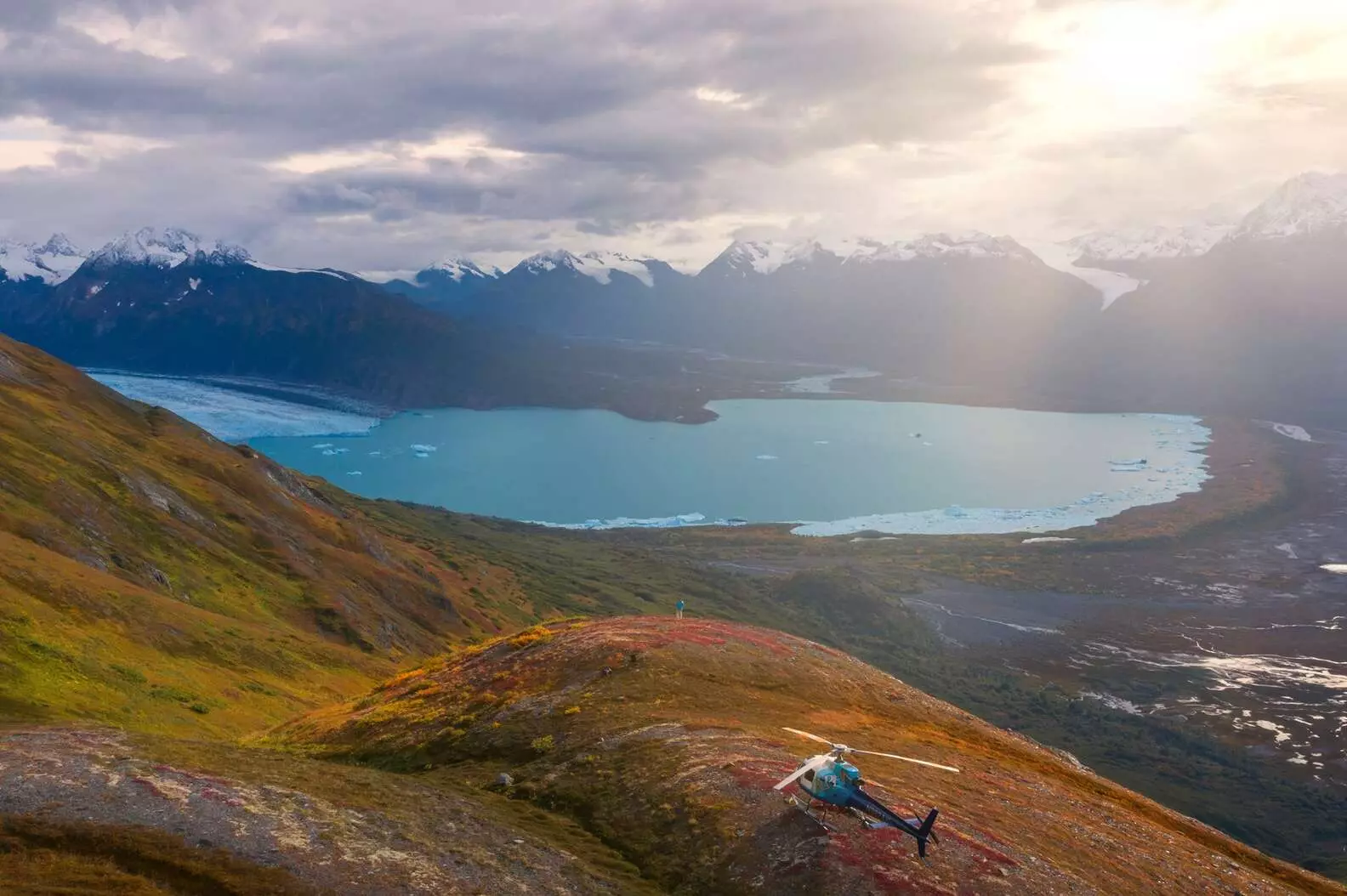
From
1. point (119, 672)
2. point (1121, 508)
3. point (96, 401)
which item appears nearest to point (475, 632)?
point (96, 401)

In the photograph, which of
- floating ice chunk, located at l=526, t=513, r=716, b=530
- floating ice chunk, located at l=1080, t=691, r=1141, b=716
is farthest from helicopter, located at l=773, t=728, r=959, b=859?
floating ice chunk, located at l=526, t=513, r=716, b=530

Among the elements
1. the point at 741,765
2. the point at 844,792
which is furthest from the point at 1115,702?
the point at 844,792

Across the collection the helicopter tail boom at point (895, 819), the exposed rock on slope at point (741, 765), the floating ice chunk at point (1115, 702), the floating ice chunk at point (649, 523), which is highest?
the helicopter tail boom at point (895, 819)

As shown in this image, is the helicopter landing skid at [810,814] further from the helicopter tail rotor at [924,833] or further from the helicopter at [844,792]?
the helicopter tail rotor at [924,833]

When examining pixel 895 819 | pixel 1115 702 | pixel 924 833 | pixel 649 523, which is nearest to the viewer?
pixel 924 833

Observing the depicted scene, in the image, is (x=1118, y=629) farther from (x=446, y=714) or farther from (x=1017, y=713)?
(x=446, y=714)

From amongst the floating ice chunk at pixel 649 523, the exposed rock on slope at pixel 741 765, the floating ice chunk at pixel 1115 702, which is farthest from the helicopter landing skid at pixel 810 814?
the floating ice chunk at pixel 649 523

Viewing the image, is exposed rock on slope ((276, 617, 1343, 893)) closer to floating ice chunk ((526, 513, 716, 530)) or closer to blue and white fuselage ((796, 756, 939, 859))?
blue and white fuselage ((796, 756, 939, 859))

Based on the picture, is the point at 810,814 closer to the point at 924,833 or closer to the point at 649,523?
the point at 924,833
